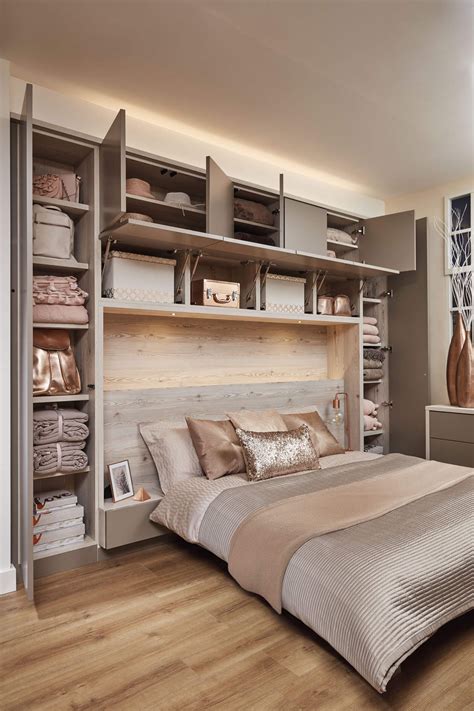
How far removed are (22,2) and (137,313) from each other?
1.67 m

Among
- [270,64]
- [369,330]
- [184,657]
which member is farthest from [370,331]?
[184,657]

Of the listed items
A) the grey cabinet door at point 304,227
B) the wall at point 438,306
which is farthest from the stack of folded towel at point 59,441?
the wall at point 438,306

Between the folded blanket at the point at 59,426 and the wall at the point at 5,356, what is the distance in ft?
0.64

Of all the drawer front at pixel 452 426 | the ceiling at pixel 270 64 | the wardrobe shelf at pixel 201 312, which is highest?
the ceiling at pixel 270 64

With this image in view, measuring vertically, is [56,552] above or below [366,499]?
below

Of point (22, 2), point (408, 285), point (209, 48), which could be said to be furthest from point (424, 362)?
point (22, 2)

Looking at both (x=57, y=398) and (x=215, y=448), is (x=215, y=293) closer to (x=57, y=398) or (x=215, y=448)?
(x=215, y=448)

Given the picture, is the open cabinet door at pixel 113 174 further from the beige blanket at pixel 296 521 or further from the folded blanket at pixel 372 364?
the folded blanket at pixel 372 364

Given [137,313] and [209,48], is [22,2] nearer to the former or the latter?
[209,48]

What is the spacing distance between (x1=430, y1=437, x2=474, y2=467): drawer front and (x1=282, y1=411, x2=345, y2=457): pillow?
0.96m

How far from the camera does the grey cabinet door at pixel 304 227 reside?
11.6 feet

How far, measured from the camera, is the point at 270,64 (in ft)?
8.68

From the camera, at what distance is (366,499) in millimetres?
2490

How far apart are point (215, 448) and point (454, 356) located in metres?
2.30
